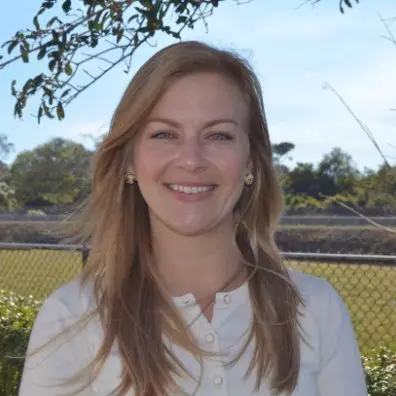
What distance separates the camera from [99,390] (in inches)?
75.6

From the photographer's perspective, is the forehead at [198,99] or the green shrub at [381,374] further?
the green shrub at [381,374]

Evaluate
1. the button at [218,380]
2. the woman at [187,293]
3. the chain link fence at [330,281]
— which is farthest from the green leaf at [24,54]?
the chain link fence at [330,281]

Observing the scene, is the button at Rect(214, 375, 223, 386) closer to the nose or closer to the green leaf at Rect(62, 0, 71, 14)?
the nose

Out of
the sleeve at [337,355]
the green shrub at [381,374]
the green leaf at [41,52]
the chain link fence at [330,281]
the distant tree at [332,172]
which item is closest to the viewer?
the sleeve at [337,355]

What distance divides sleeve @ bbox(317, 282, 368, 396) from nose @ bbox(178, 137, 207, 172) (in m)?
0.47

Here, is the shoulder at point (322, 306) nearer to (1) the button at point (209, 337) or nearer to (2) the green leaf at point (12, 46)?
(1) the button at point (209, 337)

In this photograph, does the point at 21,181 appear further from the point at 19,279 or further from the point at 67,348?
the point at 67,348

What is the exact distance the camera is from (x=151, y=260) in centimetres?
210

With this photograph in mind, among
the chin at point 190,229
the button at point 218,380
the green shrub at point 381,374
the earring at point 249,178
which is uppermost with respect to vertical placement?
the earring at point 249,178

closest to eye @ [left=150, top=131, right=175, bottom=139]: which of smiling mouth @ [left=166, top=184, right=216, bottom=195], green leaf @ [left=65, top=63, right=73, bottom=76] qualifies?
smiling mouth @ [left=166, top=184, right=216, bottom=195]

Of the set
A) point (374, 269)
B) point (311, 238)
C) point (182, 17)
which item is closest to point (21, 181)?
point (311, 238)

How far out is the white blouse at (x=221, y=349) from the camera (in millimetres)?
1877

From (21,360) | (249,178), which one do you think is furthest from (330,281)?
(249,178)

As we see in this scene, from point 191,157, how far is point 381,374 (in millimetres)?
2447
